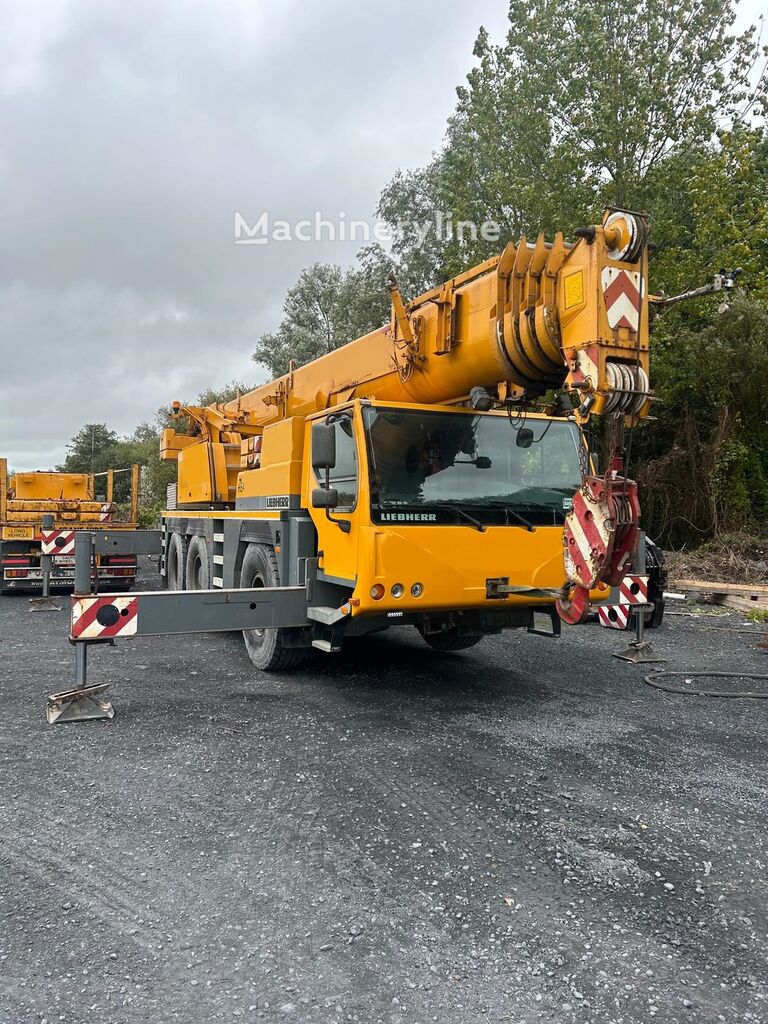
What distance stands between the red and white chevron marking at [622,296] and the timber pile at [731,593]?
24.5 ft

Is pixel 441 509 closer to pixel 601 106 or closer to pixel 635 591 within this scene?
pixel 635 591

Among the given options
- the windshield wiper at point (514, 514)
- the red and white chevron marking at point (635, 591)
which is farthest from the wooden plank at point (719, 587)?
the windshield wiper at point (514, 514)

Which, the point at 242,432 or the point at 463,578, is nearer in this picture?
the point at 463,578

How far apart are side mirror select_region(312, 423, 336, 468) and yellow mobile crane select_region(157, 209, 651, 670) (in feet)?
0.04

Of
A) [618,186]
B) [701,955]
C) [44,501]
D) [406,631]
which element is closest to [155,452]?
[44,501]

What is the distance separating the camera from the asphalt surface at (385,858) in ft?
7.94

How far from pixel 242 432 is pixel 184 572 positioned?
2.02 m

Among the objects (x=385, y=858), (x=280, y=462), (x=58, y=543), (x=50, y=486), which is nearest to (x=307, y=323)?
(x=50, y=486)

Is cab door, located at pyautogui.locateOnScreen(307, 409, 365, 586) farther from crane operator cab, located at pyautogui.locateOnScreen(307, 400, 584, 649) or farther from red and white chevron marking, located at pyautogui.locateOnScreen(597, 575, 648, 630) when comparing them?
red and white chevron marking, located at pyautogui.locateOnScreen(597, 575, 648, 630)

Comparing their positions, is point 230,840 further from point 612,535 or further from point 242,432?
point 242,432

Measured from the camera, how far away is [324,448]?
5.48m

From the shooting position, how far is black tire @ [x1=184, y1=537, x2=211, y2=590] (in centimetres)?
864

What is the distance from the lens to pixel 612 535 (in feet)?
14.2

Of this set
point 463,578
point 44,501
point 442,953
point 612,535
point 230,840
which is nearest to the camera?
point 442,953
